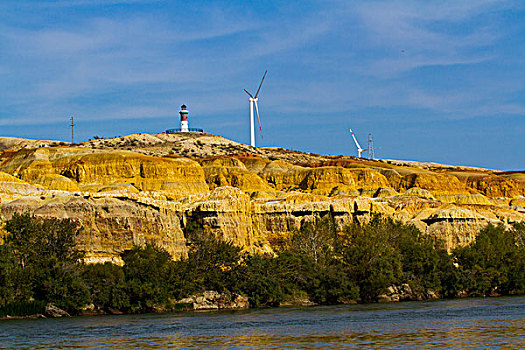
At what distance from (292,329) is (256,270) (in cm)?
2105

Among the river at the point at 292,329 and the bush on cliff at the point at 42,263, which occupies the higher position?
the bush on cliff at the point at 42,263

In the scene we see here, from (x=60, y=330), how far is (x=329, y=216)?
155 feet

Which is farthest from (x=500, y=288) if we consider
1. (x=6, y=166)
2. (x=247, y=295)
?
(x=6, y=166)

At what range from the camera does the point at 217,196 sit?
84750 millimetres

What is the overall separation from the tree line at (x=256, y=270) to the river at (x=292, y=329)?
3286 millimetres

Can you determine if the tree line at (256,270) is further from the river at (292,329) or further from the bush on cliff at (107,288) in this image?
the river at (292,329)

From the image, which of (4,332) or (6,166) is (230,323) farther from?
(6,166)

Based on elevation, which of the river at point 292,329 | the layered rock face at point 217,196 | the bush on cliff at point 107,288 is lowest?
the river at point 292,329

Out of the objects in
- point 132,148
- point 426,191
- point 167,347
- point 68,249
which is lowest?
point 167,347

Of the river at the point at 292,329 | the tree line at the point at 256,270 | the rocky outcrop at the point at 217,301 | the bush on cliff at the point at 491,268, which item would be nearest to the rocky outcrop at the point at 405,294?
the tree line at the point at 256,270

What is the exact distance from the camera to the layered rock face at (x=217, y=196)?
72750 mm

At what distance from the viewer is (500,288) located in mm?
79875

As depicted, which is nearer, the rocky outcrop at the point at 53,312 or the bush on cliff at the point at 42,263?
the bush on cliff at the point at 42,263

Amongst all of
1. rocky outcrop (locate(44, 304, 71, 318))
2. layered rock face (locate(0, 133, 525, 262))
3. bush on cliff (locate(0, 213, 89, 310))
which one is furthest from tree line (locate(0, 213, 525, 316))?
layered rock face (locate(0, 133, 525, 262))
